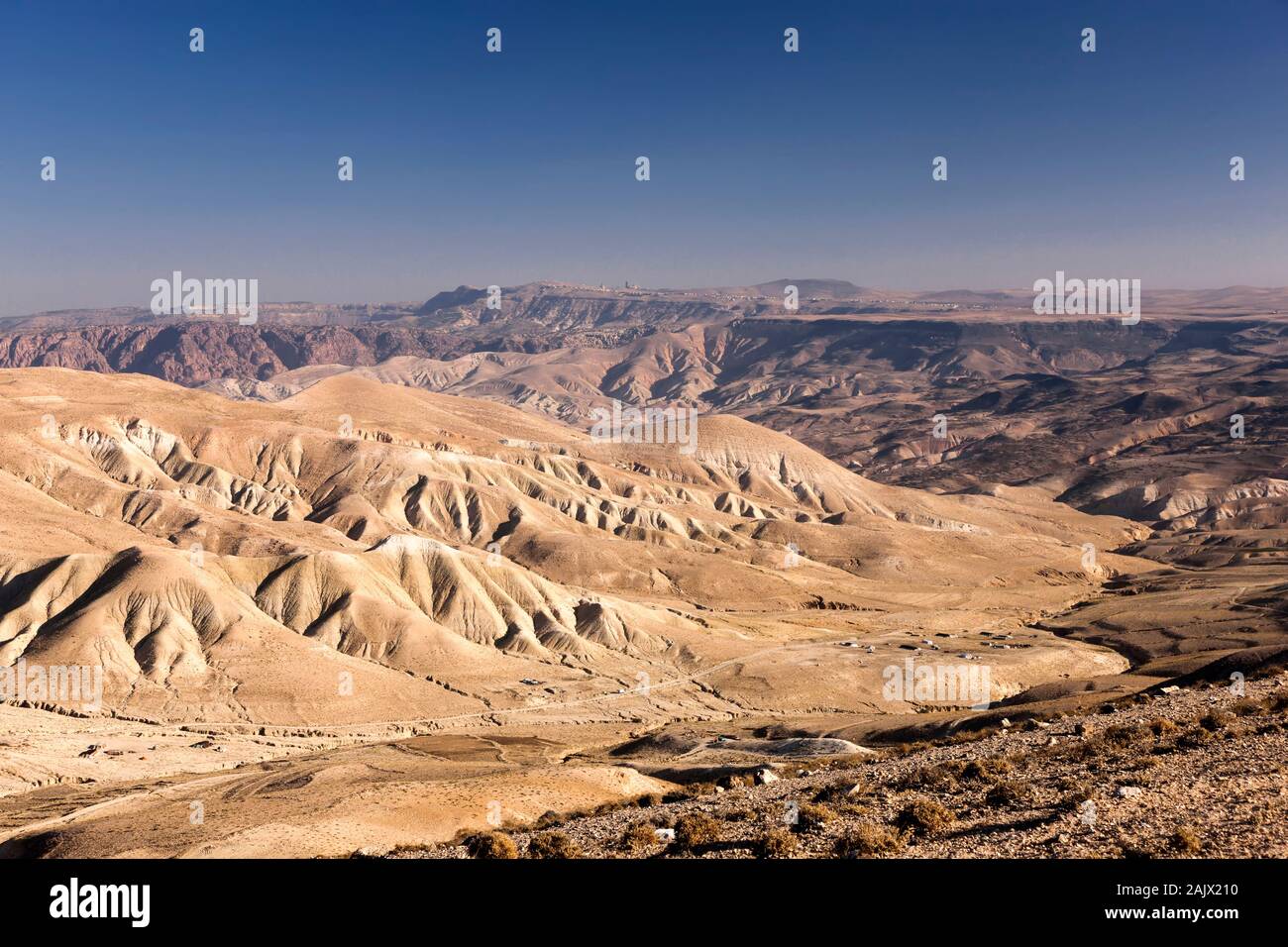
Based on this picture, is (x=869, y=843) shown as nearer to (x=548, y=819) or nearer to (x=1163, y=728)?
(x=548, y=819)

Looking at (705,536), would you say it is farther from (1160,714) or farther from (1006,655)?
(1160,714)

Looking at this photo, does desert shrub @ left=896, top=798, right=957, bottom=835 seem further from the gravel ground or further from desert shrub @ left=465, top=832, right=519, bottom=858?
desert shrub @ left=465, top=832, right=519, bottom=858

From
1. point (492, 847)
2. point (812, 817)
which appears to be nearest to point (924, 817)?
point (812, 817)

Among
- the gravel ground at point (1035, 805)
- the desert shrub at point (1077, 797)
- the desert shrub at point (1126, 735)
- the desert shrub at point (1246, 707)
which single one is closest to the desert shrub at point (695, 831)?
the gravel ground at point (1035, 805)

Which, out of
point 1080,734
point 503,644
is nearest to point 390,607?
point 503,644

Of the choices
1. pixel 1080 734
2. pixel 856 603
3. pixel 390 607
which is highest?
pixel 1080 734
